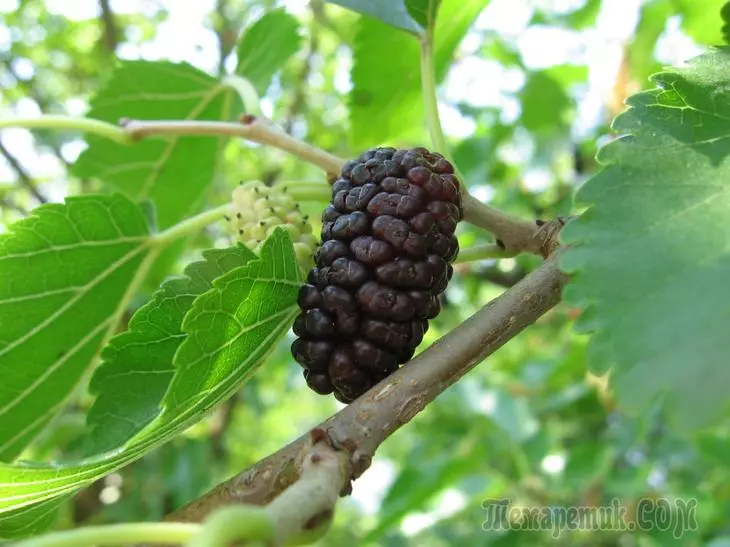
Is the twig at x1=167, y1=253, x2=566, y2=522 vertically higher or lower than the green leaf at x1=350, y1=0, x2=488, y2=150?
higher

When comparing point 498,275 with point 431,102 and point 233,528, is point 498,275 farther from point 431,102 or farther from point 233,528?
point 233,528

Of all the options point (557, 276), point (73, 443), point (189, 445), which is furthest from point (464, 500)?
point (557, 276)

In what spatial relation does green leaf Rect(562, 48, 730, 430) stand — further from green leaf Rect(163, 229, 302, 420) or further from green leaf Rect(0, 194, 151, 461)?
green leaf Rect(0, 194, 151, 461)

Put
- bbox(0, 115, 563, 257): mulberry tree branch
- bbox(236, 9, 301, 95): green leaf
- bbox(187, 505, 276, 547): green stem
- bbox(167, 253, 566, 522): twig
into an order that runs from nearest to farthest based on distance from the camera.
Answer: bbox(187, 505, 276, 547): green stem
bbox(167, 253, 566, 522): twig
bbox(0, 115, 563, 257): mulberry tree branch
bbox(236, 9, 301, 95): green leaf

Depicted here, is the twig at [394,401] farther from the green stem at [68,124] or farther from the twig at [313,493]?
the green stem at [68,124]

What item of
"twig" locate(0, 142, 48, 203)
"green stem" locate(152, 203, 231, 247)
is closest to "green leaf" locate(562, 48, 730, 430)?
"green stem" locate(152, 203, 231, 247)

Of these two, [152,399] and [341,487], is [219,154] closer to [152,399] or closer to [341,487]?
[152,399]

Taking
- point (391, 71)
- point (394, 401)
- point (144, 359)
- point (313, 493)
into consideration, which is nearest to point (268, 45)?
point (391, 71)

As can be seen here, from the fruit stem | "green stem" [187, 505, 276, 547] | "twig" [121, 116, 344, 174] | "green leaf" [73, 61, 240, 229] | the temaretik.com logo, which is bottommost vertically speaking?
the temaretik.com logo
